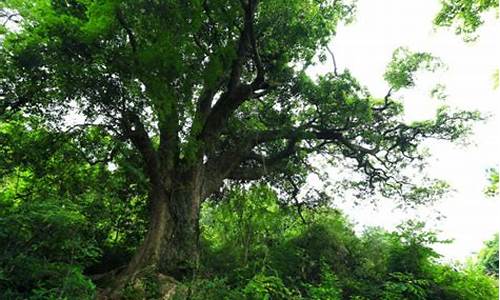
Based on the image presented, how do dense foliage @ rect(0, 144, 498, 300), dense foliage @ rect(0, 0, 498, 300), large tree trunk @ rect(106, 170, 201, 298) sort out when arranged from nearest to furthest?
dense foliage @ rect(0, 144, 498, 300) < dense foliage @ rect(0, 0, 498, 300) < large tree trunk @ rect(106, 170, 201, 298)

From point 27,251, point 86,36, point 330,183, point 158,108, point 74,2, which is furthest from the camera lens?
point 330,183

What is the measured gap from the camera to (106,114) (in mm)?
8422

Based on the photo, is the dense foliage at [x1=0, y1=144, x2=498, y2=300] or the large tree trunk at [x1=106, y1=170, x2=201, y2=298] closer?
the dense foliage at [x1=0, y1=144, x2=498, y2=300]

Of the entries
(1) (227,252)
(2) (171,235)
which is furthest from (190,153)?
(1) (227,252)

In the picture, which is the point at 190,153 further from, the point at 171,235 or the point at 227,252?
the point at 227,252

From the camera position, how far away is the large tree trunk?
8.24m

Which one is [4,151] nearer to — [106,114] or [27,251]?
[106,114]

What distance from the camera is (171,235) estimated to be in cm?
900

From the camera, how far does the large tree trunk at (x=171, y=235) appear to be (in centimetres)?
824

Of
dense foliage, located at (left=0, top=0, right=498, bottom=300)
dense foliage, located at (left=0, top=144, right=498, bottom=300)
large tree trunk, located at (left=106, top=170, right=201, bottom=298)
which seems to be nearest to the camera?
dense foliage, located at (left=0, top=144, right=498, bottom=300)

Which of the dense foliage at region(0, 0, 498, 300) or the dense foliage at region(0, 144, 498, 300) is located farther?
the dense foliage at region(0, 0, 498, 300)

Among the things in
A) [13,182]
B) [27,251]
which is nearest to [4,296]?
[27,251]

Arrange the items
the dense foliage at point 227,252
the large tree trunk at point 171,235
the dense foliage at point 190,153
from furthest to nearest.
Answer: the large tree trunk at point 171,235
the dense foliage at point 190,153
the dense foliage at point 227,252

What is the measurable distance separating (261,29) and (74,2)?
13.1 feet
